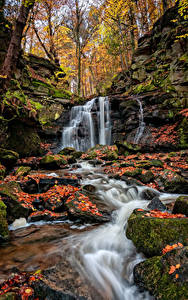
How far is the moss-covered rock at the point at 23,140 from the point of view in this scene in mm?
8664

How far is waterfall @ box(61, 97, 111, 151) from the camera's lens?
1455 centimetres

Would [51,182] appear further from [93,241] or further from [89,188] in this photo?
[93,241]

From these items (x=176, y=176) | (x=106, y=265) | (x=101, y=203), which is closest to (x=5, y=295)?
(x=106, y=265)

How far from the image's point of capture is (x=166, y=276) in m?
1.89

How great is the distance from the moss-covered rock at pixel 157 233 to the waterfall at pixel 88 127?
11.6 m

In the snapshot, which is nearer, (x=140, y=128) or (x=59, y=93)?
(x=140, y=128)

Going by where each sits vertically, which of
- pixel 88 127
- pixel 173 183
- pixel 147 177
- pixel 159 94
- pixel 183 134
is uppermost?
pixel 159 94

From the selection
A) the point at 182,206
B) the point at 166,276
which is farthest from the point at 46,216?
the point at 182,206

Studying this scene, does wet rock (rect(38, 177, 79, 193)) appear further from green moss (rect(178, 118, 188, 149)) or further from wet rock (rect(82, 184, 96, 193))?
green moss (rect(178, 118, 188, 149))

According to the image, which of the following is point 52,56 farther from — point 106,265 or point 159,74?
point 106,265

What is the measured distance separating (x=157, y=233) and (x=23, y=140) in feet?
27.3

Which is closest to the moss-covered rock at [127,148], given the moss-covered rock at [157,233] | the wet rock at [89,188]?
the wet rock at [89,188]

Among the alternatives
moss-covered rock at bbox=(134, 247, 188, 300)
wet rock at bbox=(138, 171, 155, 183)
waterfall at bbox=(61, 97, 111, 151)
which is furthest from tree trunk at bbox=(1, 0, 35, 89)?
waterfall at bbox=(61, 97, 111, 151)

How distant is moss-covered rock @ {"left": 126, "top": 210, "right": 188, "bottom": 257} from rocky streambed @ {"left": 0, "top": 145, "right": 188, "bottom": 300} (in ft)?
0.05
